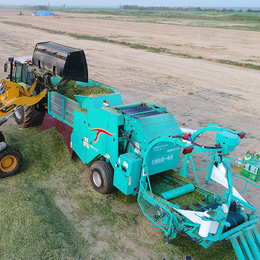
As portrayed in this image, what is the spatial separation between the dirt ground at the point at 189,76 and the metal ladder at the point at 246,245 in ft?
7.03

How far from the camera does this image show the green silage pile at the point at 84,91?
894cm

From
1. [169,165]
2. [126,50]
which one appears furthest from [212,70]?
[169,165]

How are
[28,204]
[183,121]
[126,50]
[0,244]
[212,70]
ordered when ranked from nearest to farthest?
[0,244]
[28,204]
[183,121]
[212,70]
[126,50]

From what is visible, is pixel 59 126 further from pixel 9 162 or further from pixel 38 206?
pixel 38 206

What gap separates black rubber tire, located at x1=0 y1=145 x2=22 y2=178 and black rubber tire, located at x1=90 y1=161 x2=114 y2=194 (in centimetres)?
198

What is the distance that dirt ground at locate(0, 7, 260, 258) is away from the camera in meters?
13.2

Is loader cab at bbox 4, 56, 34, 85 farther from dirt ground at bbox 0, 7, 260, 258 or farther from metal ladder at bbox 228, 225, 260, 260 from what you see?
metal ladder at bbox 228, 225, 260, 260

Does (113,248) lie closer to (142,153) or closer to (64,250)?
(64,250)

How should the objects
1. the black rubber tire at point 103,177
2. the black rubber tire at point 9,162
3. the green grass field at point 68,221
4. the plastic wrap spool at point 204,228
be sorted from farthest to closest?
the black rubber tire at point 9,162 → the black rubber tire at point 103,177 → the green grass field at point 68,221 → the plastic wrap spool at point 204,228

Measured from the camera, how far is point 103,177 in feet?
23.9

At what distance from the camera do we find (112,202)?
7.25 m

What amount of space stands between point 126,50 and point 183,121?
16.4 meters

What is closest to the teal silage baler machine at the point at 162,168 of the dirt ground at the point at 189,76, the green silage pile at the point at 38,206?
the green silage pile at the point at 38,206

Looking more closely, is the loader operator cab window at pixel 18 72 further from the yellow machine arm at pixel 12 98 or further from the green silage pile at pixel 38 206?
the yellow machine arm at pixel 12 98
